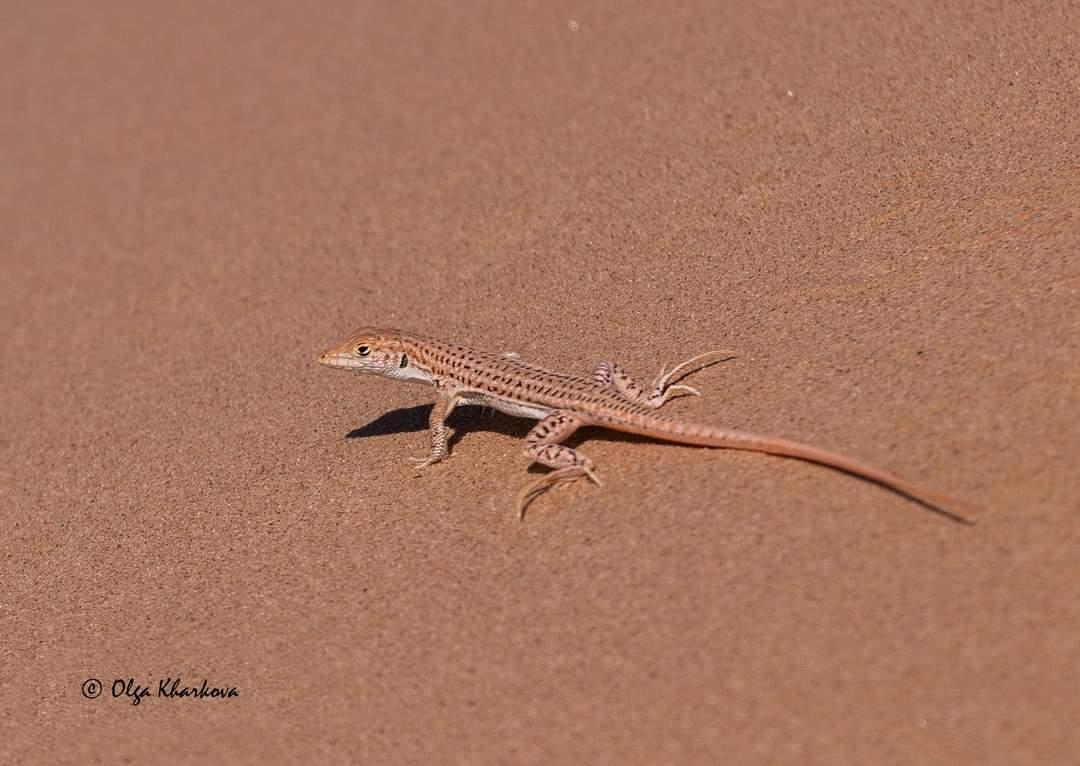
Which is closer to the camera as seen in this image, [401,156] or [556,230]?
[556,230]

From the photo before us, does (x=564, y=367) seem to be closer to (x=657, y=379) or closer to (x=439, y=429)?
(x=657, y=379)

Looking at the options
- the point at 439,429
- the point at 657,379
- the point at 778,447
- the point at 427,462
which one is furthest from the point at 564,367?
the point at 778,447

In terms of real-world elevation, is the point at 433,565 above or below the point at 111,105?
below

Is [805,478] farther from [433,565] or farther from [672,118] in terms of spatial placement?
[672,118]

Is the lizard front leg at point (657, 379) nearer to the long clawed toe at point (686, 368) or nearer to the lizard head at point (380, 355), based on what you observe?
the long clawed toe at point (686, 368)

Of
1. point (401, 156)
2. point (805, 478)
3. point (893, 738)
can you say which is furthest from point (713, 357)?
point (401, 156)

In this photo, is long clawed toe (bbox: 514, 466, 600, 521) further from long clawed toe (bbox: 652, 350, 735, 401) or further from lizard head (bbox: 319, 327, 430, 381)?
lizard head (bbox: 319, 327, 430, 381)

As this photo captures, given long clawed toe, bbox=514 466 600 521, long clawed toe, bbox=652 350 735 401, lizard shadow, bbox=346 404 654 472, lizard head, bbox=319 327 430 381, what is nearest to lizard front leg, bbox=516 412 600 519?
long clawed toe, bbox=514 466 600 521

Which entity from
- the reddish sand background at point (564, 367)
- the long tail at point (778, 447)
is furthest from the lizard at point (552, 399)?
the reddish sand background at point (564, 367)
